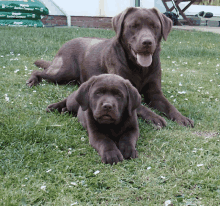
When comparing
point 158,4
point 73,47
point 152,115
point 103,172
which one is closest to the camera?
point 103,172

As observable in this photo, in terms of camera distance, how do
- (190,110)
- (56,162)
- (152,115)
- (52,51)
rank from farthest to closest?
(52,51), (190,110), (152,115), (56,162)

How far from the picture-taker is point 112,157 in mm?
2514

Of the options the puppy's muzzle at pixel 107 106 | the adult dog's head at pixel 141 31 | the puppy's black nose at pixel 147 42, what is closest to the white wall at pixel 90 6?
the adult dog's head at pixel 141 31

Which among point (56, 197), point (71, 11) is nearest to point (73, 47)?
point (56, 197)

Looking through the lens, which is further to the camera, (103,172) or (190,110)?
(190,110)

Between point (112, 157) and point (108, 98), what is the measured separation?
544 mm

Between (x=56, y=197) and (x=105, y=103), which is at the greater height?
(x=105, y=103)

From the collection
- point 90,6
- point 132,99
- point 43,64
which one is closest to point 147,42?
point 132,99

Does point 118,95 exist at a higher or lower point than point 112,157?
higher

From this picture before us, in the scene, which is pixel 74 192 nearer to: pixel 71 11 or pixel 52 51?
pixel 52 51

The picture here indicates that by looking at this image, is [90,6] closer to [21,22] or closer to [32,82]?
[21,22]

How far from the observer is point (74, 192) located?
210 cm

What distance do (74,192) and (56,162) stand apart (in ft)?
1.68

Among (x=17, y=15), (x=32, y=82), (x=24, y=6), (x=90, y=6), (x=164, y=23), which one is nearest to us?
(x=164, y=23)
